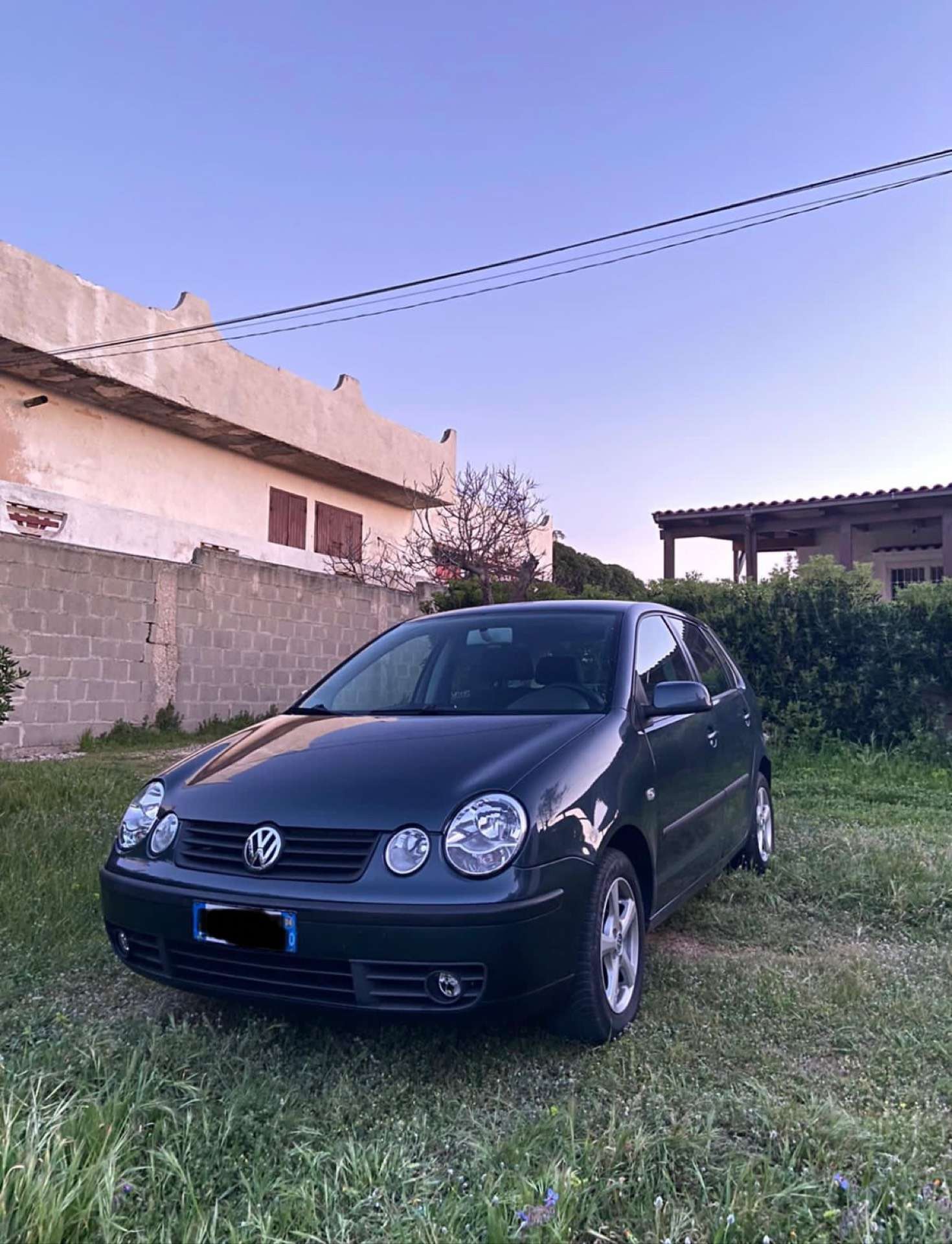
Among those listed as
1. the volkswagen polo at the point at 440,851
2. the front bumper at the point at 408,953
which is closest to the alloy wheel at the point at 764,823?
the volkswagen polo at the point at 440,851

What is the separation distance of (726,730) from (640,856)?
5.01 feet

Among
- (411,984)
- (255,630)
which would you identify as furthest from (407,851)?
(255,630)

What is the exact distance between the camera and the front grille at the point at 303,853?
8.86 feet

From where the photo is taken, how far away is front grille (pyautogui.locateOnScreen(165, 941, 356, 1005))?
8.70 feet

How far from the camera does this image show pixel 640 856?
3336 mm

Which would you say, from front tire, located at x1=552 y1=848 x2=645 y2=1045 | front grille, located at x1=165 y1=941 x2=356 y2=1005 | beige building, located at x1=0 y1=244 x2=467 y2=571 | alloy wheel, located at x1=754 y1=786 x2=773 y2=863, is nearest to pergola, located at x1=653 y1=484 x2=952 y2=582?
beige building, located at x1=0 y1=244 x2=467 y2=571

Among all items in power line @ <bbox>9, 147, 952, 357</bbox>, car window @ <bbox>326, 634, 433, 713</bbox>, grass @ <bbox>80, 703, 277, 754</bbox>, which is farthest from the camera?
grass @ <bbox>80, 703, 277, 754</bbox>

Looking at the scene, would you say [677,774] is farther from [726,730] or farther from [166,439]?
[166,439]

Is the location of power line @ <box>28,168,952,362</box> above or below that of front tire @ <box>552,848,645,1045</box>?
above

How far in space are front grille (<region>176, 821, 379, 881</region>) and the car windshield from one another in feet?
3.19

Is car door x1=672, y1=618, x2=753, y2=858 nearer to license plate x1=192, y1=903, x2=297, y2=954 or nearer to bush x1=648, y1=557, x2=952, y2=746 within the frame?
license plate x1=192, y1=903, x2=297, y2=954

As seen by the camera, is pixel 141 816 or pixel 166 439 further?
pixel 166 439

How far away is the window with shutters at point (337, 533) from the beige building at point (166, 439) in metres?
0.03

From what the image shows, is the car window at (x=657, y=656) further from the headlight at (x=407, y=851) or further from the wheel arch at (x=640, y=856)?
the headlight at (x=407, y=851)
